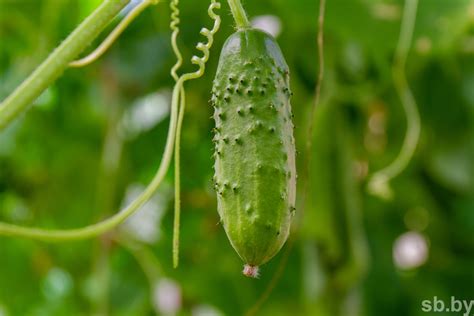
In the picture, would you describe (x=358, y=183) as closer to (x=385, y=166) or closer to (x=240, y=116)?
(x=385, y=166)

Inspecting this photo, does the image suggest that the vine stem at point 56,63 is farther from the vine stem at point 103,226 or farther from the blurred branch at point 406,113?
the blurred branch at point 406,113

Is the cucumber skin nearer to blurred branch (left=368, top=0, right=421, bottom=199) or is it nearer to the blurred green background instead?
the blurred green background

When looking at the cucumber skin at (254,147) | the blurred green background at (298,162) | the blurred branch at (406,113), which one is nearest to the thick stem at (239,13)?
the cucumber skin at (254,147)

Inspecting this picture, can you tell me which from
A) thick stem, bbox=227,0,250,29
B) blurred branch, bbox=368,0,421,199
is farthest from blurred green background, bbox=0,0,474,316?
thick stem, bbox=227,0,250,29

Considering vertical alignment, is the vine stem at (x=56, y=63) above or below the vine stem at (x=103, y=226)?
above

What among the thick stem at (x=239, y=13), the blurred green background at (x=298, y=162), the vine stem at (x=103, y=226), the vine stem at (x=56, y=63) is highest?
the blurred green background at (x=298, y=162)

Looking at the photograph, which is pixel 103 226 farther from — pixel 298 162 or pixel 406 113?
pixel 406 113

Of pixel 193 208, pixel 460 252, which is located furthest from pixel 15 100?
pixel 460 252
